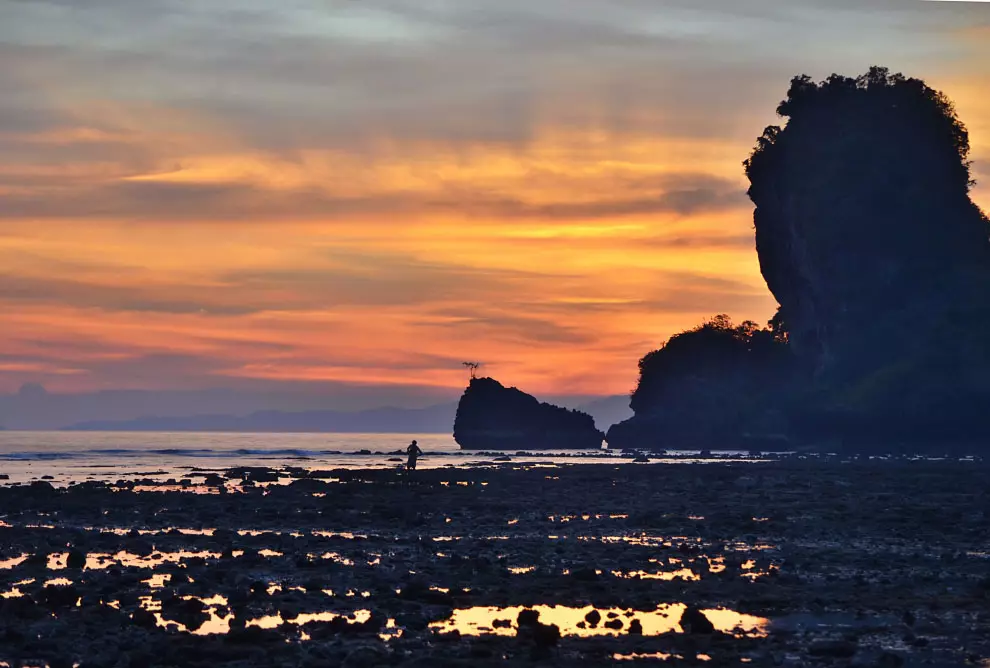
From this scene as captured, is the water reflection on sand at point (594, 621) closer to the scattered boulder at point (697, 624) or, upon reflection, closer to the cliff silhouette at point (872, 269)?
the scattered boulder at point (697, 624)

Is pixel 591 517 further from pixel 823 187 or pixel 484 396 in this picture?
pixel 484 396

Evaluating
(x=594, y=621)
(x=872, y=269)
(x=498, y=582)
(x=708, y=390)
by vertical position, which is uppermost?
(x=872, y=269)

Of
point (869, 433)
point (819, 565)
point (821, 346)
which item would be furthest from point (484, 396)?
point (819, 565)

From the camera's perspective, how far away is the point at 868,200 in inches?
5546

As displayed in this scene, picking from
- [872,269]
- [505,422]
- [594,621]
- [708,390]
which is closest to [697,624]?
[594,621]

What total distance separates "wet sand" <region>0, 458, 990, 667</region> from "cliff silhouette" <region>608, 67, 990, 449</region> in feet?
276

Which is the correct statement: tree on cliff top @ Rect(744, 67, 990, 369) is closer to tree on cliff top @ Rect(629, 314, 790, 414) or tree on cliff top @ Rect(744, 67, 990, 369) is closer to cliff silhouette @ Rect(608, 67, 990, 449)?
cliff silhouette @ Rect(608, 67, 990, 449)

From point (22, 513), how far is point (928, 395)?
101 meters

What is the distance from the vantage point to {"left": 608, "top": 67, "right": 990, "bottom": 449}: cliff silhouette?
416ft

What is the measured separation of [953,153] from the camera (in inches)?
5743

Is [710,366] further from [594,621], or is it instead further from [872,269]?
[594,621]

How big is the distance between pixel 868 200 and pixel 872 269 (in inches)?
309

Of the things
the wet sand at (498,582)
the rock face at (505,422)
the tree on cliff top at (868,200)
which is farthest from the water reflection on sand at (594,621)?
the rock face at (505,422)

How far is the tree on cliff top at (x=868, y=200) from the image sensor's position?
139m
